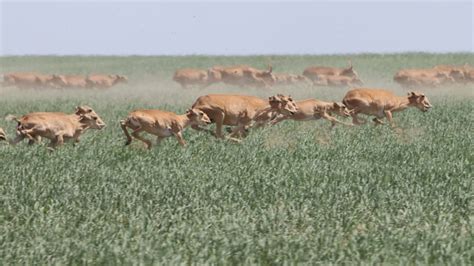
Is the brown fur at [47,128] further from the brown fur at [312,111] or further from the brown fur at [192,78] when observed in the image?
the brown fur at [192,78]

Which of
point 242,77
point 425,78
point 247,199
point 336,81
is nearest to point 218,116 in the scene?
point 247,199

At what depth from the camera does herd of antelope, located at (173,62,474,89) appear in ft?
162

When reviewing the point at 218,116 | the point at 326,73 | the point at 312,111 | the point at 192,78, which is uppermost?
the point at 218,116

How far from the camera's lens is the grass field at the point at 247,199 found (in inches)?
362

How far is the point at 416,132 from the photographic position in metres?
23.2

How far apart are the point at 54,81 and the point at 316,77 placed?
47.1 feet

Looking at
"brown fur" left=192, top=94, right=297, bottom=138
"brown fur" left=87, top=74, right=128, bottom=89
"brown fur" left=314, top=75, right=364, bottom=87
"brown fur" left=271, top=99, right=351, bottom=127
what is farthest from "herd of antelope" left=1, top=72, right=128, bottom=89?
"brown fur" left=192, top=94, right=297, bottom=138

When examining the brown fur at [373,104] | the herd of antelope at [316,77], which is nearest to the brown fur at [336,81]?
the herd of antelope at [316,77]

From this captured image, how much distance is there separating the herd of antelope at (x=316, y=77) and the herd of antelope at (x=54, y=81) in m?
4.24

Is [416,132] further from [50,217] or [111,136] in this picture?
[50,217]

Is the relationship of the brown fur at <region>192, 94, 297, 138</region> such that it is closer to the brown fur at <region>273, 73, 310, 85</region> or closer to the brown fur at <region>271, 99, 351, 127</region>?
the brown fur at <region>271, 99, 351, 127</region>

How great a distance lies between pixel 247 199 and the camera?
40.9 ft

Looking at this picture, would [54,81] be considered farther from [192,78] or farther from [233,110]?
[233,110]

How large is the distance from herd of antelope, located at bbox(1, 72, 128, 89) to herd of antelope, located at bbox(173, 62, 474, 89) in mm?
4236
